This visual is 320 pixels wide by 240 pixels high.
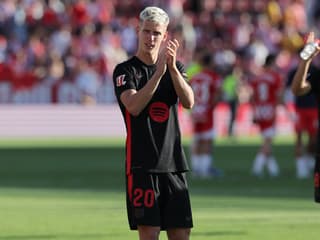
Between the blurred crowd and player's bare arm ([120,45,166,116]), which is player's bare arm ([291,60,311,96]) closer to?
player's bare arm ([120,45,166,116])

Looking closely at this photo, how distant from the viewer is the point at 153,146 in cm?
943

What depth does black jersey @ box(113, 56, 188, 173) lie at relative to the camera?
9.38 metres

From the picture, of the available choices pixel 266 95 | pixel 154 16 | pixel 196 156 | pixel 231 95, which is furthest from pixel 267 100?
pixel 154 16

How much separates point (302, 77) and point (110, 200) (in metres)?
7.28

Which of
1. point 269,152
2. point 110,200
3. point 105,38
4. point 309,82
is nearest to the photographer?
point 309,82

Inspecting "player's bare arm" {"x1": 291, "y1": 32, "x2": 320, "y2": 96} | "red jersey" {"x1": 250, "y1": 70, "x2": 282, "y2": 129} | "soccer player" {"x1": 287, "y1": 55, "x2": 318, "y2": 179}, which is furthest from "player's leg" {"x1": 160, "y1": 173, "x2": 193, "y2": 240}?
"red jersey" {"x1": 250, "y1": 70, "x2": 282, "y2": 129}

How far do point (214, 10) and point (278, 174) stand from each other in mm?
20056

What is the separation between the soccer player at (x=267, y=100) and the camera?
23.4 metres

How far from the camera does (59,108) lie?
35.6 m

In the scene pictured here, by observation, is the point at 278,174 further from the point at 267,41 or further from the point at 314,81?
the point at 267,41

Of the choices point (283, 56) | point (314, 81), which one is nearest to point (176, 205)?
point (314, 81)

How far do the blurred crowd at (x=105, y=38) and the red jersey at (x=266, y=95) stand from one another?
10.9 m

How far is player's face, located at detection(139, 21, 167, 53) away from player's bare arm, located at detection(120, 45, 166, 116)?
0.56ft

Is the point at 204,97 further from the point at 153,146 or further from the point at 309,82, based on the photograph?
the point at 153,146
